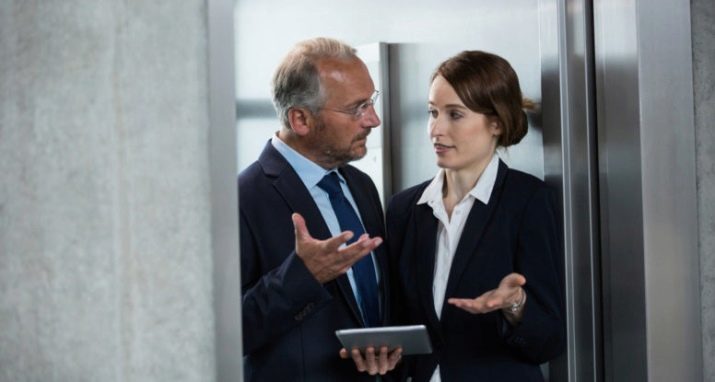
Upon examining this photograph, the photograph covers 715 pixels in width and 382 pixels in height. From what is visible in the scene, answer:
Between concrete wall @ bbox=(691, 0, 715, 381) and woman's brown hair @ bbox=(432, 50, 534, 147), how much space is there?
0.50 meters

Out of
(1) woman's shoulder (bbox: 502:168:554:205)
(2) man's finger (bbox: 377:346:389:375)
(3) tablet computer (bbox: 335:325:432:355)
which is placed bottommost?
(2) man's finger (bbox: 377:346:389:375)

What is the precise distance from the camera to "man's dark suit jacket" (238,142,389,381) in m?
2.38

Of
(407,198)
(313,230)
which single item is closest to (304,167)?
(313,230)

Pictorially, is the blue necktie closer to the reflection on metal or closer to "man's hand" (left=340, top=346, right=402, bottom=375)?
"man's hand" (left=340, top=346, right=402, bottom=375)

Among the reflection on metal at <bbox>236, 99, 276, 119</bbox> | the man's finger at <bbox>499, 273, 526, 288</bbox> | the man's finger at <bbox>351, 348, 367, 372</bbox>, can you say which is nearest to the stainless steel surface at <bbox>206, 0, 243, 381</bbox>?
the man's finger at <bbox>351, 348, 367, 372</bbox>

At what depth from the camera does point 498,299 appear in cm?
237

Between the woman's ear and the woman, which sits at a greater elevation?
the woman's ear

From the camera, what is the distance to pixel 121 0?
1842 mm

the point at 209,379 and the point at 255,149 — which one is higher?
the point at 255,149

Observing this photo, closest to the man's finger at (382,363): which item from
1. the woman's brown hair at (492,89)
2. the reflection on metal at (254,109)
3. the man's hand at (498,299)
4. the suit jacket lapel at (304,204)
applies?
the suit jacket lapel at (304,204)

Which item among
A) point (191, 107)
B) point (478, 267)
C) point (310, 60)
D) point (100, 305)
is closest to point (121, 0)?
point (191, 107)

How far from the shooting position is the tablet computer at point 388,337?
2369mm

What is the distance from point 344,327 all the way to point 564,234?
61 cm

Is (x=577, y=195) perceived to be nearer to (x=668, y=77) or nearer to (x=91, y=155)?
(x=668, y=77)
